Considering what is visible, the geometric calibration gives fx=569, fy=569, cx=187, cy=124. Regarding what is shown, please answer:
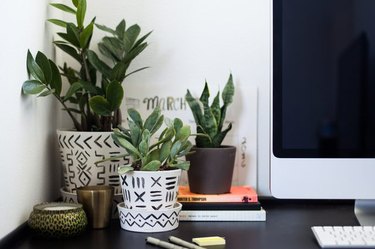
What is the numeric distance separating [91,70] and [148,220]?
1.21 ft

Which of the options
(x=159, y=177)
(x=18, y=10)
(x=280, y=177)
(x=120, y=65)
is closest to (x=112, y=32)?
(x=120, y=65)

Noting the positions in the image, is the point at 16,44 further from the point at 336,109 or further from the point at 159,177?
the point at 336,109

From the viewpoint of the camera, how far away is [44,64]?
104 cm

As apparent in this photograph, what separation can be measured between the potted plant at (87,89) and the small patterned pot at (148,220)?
0.13 meters

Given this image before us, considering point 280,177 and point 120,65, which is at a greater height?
point 120,65

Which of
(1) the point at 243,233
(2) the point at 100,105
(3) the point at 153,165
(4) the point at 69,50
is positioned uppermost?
(4) the point at 69,50

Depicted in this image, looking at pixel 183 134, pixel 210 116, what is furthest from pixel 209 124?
pixel 183 134

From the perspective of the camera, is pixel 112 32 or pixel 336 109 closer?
pixel 336 109

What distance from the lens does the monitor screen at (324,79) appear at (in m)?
1.01

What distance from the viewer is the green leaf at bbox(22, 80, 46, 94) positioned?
990 millimetres

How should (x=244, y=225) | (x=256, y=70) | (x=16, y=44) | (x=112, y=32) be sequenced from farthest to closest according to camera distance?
(x=256, y=70) < (x=112, y=32) < (x=244, y=225) < (x=16, y=44)

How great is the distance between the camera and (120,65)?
3.75 feet

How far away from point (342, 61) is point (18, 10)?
572mm

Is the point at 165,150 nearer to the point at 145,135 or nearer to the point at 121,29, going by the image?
the point at 145,135
